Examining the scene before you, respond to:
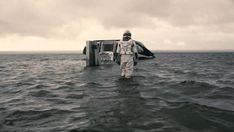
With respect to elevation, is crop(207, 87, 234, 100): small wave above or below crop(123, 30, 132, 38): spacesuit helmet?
below

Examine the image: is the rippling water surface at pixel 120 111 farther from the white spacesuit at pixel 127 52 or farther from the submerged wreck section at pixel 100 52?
the submerged wreck section at pixel 100 52

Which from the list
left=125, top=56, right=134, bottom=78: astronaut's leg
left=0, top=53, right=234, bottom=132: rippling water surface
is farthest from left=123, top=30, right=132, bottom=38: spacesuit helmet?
left=0, top=53, right=234, bottom=132: rippling water surface

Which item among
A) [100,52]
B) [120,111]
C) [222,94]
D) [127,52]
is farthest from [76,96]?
[100,52]

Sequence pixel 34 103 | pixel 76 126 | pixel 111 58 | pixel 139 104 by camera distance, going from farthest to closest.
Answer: pixel 111 58
pixel 34 103
pixel 139 104
pixel 76 126

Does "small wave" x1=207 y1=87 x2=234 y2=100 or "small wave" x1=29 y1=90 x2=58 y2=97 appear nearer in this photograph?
Answer: "small wave" x1=207 y1=87 x2=234 y2=100

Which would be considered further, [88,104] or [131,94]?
[131,94]

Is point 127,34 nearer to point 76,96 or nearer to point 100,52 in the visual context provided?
point 76,96

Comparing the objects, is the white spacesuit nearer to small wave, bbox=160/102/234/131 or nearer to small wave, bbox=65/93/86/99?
small wave, bbox=65/93/86/99

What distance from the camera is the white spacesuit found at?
39.0ft

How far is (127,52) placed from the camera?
471 inches

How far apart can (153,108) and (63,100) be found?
8.97 feet

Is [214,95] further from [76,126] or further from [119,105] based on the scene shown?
[76,126]

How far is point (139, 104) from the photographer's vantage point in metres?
6.83

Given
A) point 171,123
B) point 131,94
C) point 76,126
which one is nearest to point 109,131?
point 76,126
